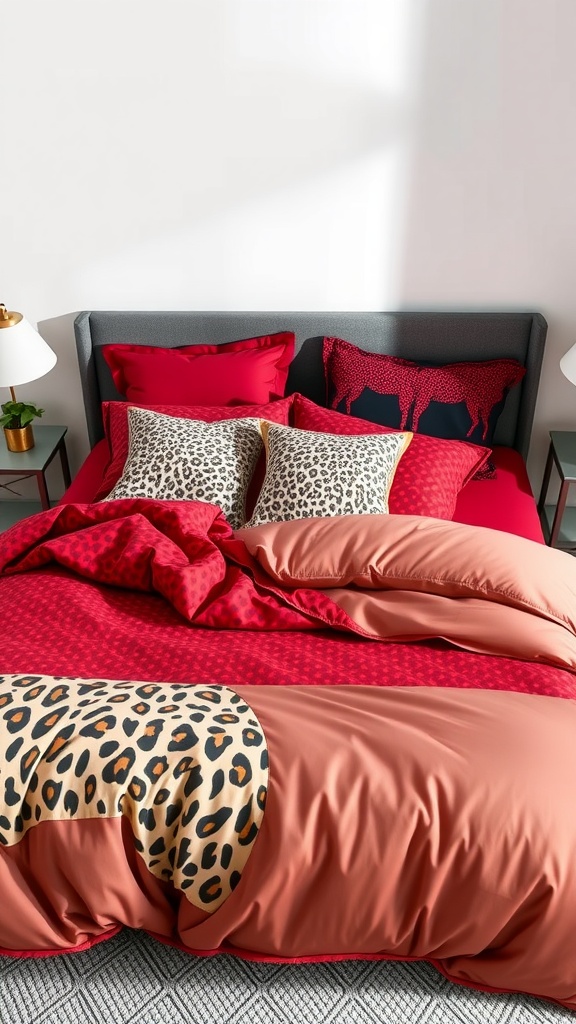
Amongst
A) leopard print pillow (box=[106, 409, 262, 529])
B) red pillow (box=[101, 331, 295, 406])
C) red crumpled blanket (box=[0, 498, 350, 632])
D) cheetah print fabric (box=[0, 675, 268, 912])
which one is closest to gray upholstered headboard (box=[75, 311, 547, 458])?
red pillow (box=[101, 331, 295, 406])

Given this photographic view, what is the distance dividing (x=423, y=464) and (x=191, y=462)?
0.72 m

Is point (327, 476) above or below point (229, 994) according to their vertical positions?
above

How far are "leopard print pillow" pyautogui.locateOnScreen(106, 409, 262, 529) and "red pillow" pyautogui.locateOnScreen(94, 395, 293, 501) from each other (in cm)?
8

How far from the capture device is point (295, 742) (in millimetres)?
1552

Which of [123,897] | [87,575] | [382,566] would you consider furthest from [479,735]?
[87,575]

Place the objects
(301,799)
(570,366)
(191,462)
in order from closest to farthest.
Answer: (301,799) < (191,462) < (570,366)

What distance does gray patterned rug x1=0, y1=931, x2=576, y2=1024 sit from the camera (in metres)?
1.43

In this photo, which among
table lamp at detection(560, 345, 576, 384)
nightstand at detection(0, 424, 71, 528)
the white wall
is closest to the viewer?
the white wall

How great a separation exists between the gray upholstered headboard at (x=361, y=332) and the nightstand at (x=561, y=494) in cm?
15

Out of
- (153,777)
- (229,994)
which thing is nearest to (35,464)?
(153,777)

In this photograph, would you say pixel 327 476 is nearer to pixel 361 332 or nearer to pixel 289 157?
pixel 361 332

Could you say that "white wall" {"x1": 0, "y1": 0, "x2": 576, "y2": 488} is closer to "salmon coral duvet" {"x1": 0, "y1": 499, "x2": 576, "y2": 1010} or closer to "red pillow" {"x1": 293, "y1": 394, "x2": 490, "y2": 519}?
"red pillow" {"x1": 293, "y1": 394, "x2": 490, "y2": 519}

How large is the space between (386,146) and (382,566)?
1.56 metres

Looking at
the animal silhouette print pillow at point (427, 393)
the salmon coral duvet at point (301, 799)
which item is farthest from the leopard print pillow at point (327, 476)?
the salmon coral duvet at point (301, 799)
